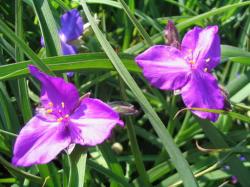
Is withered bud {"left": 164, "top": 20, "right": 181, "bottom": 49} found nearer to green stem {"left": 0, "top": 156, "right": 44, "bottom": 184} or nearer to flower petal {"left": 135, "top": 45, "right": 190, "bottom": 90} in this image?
flower petal {"left": 135, "top": 45, "right": 190, "bottom": 90}

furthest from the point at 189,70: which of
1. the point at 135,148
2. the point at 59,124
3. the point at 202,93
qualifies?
the point at 59,124

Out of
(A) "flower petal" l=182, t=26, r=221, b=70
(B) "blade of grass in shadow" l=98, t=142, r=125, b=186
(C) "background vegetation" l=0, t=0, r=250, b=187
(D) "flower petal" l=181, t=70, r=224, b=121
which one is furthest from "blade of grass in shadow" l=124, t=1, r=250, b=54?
(B) "blade of grass in shadow" l=98, t=142, r=125, b=186

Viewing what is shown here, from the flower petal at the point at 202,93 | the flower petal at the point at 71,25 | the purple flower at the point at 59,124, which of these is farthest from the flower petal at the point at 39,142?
the flower petal at the point at 71,25

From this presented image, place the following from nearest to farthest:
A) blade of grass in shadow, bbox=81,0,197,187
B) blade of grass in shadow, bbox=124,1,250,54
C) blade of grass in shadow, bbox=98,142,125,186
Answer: blade of grass in shadow, bbox=81,0,197,187
blade of grass in shadow, bbox=98,142,125,186
blade of grass in shadow, bbox=124,1,250,54

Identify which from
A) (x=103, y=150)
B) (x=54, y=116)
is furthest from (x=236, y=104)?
(x=54, y=116)

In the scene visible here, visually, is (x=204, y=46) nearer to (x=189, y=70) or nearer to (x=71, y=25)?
(x=189, y=70)

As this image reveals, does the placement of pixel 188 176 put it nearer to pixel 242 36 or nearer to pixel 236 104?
pixel 236 104
